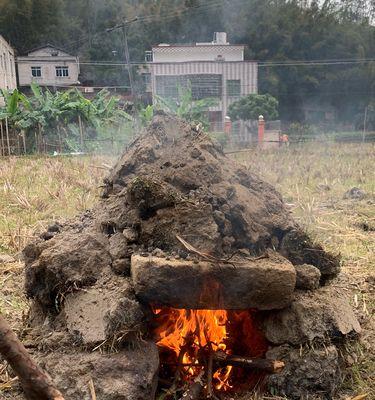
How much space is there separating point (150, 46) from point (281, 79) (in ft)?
48.8

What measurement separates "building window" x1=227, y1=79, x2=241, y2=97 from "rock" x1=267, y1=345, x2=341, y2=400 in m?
30.3

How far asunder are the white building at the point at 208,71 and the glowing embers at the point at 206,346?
2128cm

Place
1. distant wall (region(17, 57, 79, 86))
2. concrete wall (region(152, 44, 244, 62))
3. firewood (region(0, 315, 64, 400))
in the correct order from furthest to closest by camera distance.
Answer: distant wall (region(17, 57, 79, 86)), concrete wall (region(152, 44, 244, 62)), firewood (region(0, 315, 64, 400))

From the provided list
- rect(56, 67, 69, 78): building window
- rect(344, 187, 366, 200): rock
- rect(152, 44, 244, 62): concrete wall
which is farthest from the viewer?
rect(56, 67, 69, 78): building window

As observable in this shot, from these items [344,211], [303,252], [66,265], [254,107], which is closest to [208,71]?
[254,107]

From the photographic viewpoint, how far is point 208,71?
29984 millimetres

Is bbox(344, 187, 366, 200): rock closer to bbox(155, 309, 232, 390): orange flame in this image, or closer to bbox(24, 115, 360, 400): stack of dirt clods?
bbox(24, 115, 360, 400): stack of dirt clods

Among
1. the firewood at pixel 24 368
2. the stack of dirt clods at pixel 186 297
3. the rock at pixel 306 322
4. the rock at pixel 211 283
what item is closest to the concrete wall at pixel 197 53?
the stack of dirt clods at pixel 186 297

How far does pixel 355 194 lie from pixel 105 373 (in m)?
8.11

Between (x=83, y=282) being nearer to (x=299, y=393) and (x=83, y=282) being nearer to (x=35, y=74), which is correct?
(x=299, y=393)

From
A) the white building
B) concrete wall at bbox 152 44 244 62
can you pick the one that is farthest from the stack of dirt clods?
concrete wall at bbox 152 44 244 62

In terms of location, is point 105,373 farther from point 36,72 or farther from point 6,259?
point 36,72

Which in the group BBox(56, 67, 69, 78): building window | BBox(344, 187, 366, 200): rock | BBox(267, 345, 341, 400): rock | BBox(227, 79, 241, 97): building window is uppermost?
BBox(56, 67, 69, 78): building window

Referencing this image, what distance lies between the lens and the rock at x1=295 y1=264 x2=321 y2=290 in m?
3.14
